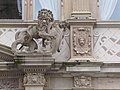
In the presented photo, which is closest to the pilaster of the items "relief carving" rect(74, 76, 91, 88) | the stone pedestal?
the stone pedestal

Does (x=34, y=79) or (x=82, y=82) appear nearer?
(x=34, y=79)

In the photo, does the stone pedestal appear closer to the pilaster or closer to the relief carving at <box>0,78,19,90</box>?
the relief carving at <box>0,78,19,90</box>

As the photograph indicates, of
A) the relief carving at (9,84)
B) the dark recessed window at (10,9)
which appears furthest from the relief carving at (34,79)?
the dark recessed window at (10,9)

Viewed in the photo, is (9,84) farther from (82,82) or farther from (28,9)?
(28,9)

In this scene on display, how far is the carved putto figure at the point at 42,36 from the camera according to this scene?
12477mm

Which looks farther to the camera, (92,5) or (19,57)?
(92,5)

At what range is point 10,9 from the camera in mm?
13953

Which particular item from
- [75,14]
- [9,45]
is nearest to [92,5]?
[75,14]

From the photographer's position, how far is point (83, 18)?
1323 centimetres

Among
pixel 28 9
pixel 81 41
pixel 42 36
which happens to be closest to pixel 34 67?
pixel 42 36

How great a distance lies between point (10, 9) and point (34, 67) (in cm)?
217

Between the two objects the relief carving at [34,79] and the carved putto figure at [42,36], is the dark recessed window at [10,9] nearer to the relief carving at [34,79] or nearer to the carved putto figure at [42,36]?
the carved putto figure at [42,36]

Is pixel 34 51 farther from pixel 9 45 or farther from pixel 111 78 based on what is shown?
pixel 111 78

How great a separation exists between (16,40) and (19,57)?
423mm
